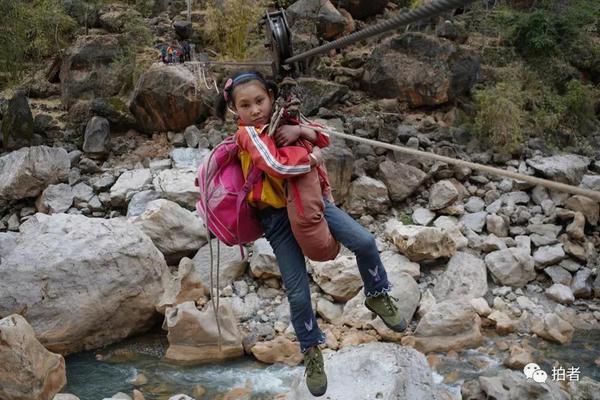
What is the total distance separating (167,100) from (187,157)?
4.04 feet

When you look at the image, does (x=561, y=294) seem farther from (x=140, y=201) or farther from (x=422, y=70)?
(x=140, y=201)

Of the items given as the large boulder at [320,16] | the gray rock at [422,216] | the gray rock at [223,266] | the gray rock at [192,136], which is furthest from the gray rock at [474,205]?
the large boulder at [320,16]

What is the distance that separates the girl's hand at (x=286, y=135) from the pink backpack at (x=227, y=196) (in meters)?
0.19

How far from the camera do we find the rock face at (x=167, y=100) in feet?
28.5

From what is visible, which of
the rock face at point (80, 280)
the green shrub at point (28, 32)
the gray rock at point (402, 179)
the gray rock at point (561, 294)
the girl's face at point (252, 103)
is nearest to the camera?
the girl's face at point (252, 103)

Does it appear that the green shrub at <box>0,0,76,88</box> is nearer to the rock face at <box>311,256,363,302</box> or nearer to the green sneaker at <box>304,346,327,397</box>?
the rock face at <box>311,256,363,302</box>

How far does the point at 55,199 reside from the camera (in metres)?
7.64

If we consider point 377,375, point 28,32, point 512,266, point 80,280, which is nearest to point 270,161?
point 377,375

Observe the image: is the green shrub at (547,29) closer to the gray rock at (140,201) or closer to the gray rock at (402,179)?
the gray rock at (402,179)

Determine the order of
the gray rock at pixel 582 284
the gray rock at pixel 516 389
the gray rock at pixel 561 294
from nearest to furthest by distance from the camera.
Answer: the gray rock at pixel 516 389 < the gray rock at pixel 561 294 < the gray rock at pixel 582 284

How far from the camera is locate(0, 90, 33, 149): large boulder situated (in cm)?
827

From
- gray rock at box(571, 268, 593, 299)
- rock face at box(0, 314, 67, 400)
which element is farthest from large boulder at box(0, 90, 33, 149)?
gray rock at box(571, 268, 593, 299)

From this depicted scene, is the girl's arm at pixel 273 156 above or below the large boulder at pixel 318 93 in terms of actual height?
above

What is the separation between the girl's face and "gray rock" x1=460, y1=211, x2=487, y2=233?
19.6ft
